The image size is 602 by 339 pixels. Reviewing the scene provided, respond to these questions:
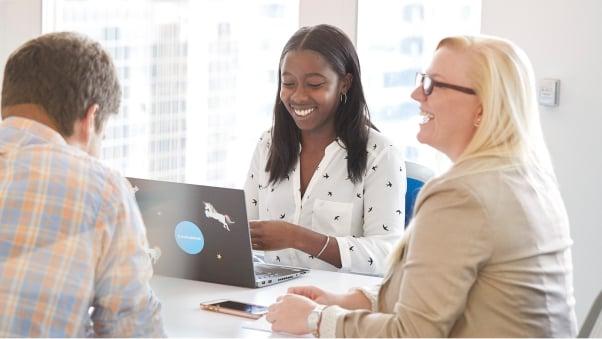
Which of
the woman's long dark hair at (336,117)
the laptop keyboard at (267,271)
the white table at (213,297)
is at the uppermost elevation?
the woman's long dark hair at (336,117)

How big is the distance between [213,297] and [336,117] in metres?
0.92

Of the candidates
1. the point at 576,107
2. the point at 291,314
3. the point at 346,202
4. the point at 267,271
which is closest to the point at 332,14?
the point at 576,107

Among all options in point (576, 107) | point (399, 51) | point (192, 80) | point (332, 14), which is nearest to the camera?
point (576, 107)

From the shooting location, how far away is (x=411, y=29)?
155 inches

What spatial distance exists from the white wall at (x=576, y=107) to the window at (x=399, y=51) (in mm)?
380

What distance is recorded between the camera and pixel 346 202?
2852 millimetres

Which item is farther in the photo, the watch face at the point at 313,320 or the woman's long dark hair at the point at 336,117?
the woman's long dark hair at the point at 336,117

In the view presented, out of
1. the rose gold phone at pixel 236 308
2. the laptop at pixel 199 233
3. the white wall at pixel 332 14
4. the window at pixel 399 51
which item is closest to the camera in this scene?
the rose gold phone at pixel 236 308

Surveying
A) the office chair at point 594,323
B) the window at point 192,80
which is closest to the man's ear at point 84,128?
the office chair at point 594,323

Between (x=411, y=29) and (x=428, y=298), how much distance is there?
2382 mm

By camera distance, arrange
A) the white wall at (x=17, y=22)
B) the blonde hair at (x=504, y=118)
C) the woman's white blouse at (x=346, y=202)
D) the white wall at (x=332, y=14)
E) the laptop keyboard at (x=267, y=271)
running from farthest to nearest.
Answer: the white wall at (x=17, y=22) < the white wall at (x=332, y=14) < the woman's white blouse at (x=346, y=202) < the laptop keyboard at (x=267, y=271) < the blonde hair at (x=504, y=118)

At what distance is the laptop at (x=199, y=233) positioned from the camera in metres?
2.24

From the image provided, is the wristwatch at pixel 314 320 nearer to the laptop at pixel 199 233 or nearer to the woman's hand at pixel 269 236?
the laptop at pixel 199 233

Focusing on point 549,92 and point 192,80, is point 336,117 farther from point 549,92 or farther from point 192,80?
point 192,80
